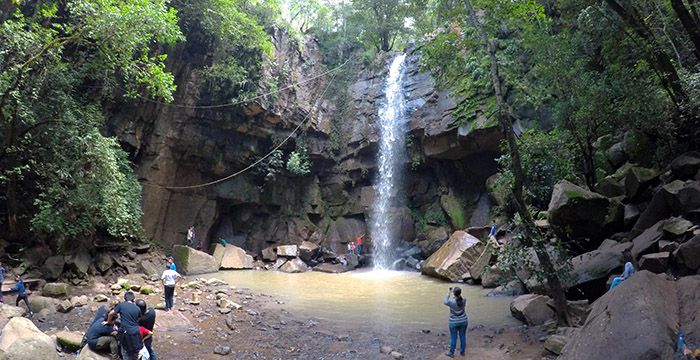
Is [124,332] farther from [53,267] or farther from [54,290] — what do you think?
[53,267]

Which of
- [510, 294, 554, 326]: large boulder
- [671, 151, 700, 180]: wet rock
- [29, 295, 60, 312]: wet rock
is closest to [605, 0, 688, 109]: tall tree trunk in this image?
[671, 151, 700, 180]: wet rock

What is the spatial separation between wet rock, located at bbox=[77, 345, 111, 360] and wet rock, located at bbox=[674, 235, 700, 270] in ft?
36.1

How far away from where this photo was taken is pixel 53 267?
13.9 meters

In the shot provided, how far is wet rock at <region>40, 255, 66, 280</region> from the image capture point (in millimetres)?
13773

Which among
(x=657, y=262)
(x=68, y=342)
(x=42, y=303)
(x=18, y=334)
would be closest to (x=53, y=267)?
(x=42, y=303)

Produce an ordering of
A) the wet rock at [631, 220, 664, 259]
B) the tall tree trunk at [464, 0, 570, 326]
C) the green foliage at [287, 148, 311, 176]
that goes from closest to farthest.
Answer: the tall tree trunk at [464, 0, 570, 326] → the wet rock at [631, 220, 664, 259] → the green foliage at [287, 148, 311, 176]

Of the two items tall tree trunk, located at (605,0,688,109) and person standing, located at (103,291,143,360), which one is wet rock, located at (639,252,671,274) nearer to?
tall tree trunk, located at (605,0,688,109)

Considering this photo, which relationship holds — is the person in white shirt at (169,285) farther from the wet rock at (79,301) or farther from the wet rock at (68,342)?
the wet rock at (68,342)

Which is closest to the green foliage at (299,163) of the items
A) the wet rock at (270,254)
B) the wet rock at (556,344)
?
the wet rock at (270,254)

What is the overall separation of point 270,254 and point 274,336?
1454cm

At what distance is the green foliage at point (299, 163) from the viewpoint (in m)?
25.3

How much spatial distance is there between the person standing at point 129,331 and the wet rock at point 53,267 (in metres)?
8.56

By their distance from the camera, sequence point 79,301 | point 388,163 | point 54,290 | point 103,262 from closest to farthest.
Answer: point 79,301 < point 54,290 < point 103,262 < point 388,163

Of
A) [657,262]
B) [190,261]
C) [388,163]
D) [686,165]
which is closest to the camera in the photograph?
[657,262]
